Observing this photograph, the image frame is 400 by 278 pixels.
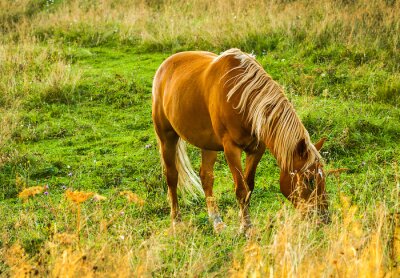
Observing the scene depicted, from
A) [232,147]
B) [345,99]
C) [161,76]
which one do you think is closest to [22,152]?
[161,76]

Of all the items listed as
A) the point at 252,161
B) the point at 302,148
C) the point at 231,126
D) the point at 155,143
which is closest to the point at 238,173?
the point at 252,161

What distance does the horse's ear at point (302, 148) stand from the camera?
4.38 meters

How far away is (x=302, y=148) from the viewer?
14.5 feet

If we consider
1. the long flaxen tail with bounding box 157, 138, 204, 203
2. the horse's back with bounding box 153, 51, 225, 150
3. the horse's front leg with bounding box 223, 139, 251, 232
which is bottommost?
the long flaxen tail with bounding box 157, 138, 204, 203

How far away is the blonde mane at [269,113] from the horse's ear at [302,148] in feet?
0.09

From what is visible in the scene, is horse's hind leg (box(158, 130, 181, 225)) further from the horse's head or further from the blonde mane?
the horse's head

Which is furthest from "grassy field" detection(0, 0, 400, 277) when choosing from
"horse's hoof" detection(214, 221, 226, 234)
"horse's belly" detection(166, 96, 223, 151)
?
"horse's belly" detection(166, 96, 223, 151)

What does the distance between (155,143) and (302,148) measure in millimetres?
3399

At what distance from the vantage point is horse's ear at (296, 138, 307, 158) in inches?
173

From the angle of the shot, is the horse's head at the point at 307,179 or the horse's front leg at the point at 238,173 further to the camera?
the horse's front leg at the point at 238,173

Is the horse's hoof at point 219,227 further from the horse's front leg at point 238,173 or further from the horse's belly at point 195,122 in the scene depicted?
the horse's belly at point 195,122

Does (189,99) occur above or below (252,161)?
above

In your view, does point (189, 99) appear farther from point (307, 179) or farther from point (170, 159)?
point (307, 179)

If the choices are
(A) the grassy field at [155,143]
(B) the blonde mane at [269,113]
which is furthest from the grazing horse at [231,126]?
(A) the grassy field at [155,143]
